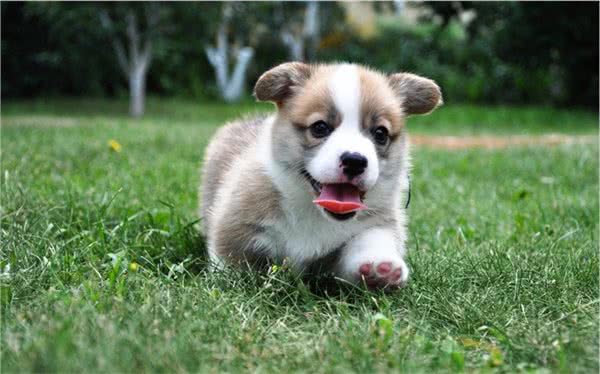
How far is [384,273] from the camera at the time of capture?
2.66m

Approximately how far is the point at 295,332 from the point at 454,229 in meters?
1.85

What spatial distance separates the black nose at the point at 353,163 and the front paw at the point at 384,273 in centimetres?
32

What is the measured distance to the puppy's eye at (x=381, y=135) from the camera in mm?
2885

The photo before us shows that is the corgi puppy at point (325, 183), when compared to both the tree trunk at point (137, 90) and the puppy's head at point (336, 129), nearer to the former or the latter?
the puppy's head at point (336, 129)

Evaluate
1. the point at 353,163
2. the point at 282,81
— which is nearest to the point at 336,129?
the point at 353,163

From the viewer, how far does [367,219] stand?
9.74ft

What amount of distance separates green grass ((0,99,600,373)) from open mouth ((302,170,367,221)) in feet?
0.94

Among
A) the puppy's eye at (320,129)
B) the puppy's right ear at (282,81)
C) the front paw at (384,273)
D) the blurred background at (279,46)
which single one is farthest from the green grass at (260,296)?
the blurred background at (279,46)

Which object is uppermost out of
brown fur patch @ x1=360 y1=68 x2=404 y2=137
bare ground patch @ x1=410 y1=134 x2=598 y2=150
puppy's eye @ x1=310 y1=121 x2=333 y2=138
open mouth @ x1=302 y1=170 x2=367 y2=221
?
brown fur patch @ x1=360 y1=68 x2=404 y2=137

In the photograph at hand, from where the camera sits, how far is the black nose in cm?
265

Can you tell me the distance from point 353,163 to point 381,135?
1.01 ft

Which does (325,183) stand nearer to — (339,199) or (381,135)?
(339,199)

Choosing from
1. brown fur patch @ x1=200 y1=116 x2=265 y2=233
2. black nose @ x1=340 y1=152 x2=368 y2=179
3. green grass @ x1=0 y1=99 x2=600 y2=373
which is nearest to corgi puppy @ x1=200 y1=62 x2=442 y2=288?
black nose @ x1=340 y1=152 x2=368 y2=179

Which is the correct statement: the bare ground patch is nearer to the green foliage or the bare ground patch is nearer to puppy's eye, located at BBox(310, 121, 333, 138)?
the green foliage
